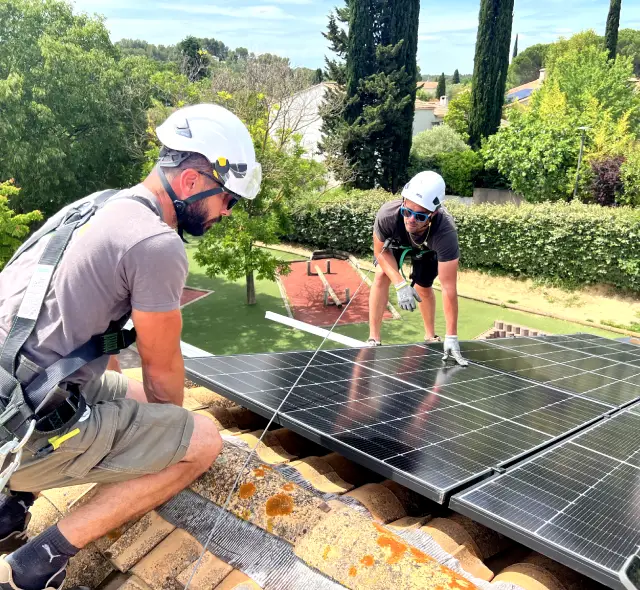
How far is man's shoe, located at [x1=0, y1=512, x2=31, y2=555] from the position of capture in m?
2.64

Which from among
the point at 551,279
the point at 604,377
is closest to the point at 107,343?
the point at 604,377

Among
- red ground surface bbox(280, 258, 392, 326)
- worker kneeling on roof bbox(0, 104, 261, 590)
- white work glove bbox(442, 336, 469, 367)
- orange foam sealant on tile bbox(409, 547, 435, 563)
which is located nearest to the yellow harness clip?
worker kneeling on roof bbox(0, 104, 261, 590)

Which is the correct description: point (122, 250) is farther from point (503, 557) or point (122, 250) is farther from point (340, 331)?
point (340, 331)

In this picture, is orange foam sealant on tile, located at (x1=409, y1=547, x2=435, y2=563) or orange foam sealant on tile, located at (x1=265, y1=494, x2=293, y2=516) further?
orange foam sealant on tile, located at (x1=265, y1=494, x2=293, y2=516)

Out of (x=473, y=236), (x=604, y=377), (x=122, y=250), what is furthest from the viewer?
(x=473, y=236)

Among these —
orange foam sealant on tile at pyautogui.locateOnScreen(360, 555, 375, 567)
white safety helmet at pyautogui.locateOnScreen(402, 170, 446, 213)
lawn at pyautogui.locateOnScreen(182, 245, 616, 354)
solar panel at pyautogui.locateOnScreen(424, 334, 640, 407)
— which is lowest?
lawn at pyautogui.locateOnScreen(182, 245, 616, 354)

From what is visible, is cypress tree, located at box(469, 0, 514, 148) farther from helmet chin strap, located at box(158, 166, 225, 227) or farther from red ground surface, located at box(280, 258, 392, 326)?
helmet chin strap, located at box(158, 166, 225, 227)

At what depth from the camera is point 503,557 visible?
2662 mm

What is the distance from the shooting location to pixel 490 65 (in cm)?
3631

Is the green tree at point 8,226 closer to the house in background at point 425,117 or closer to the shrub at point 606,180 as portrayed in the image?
the shrub at point 606,180

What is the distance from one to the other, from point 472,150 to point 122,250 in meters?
39.8

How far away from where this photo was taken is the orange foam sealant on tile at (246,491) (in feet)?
8.39

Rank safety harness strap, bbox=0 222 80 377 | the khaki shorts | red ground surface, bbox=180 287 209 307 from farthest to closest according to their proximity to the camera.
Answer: red ground surface, bbox=180 287 209 307 < the khaki shorts < safety harness strap, bbox=0 222 80 377

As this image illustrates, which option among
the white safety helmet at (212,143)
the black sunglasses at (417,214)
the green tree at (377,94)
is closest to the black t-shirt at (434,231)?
the black sunglasses at (417,214)
